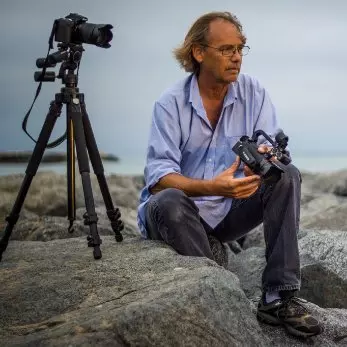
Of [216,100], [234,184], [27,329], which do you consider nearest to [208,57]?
[216,100]

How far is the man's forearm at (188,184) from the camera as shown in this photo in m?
3.96

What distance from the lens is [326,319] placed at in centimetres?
401

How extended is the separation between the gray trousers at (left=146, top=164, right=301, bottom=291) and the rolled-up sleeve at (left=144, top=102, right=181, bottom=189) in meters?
0.18

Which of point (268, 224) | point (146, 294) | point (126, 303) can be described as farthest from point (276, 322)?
point (126, 303)

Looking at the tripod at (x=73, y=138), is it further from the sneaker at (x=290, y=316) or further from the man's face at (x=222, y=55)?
the sneaker at (x=290, y=316)

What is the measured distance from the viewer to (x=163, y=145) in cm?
419

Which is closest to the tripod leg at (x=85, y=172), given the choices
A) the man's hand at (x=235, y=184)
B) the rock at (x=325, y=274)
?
the man's hand at (x=235, y=184)

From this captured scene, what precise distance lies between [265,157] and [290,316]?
876 millimetres

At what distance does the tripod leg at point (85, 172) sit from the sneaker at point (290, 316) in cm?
99

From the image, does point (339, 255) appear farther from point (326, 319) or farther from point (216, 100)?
point (216, 100)

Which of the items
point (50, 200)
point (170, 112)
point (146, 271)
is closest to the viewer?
point (146, 271)

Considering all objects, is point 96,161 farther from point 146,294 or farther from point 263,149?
point 146,294

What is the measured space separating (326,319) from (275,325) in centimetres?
34

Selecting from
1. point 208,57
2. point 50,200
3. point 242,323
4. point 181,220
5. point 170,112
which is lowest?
point 50,200
